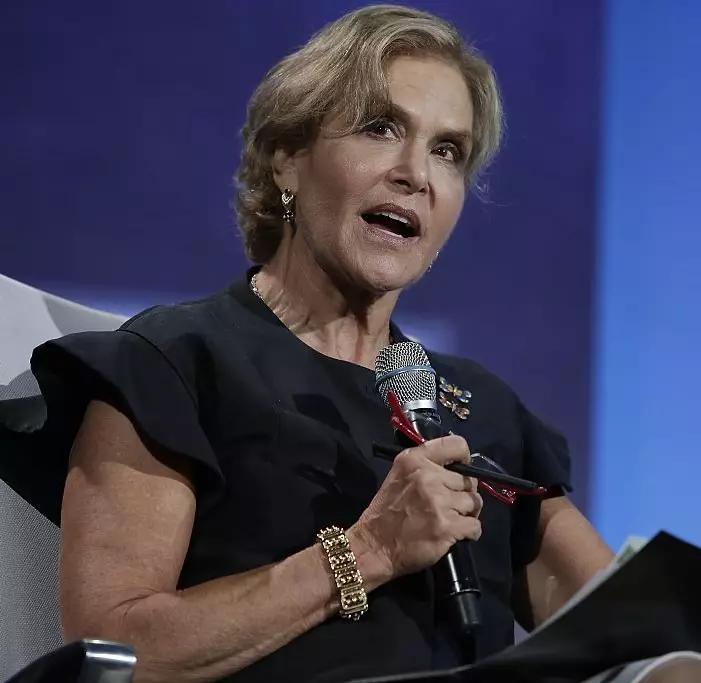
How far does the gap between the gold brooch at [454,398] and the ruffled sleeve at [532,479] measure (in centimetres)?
11

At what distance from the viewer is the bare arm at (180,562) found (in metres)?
1.17

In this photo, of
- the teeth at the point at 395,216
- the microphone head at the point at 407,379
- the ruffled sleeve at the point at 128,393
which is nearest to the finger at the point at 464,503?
the microphone head at the point at 407,379

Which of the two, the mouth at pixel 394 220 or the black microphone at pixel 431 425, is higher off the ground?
the mouth at pixel 394 220

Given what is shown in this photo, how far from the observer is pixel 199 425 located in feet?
4.39

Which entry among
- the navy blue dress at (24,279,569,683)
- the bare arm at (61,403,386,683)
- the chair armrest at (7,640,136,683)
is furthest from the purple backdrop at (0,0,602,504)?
the chair armrest at (7,640,136,683)

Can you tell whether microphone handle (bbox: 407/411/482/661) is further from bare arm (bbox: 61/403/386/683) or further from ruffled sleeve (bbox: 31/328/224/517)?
ruffled sleeve (bbox: 31/328/224/517)

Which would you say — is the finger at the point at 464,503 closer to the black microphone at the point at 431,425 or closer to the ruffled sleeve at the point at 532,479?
the black microphone at the point at 431,425

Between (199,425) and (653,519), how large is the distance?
4.42 ft

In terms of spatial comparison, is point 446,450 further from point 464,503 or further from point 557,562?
point 557,562

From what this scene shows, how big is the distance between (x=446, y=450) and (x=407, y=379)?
141 mm

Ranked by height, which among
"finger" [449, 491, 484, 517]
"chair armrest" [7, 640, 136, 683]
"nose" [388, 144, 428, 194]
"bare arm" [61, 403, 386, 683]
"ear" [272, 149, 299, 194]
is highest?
"ear" [272, 149, 299, 194]

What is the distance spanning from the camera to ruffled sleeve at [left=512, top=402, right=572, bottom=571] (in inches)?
65.2

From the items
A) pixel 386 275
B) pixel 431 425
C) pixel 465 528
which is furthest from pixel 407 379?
pixel 386 275

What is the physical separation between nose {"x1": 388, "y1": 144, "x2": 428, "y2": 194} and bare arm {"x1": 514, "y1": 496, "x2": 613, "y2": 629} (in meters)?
0.52
